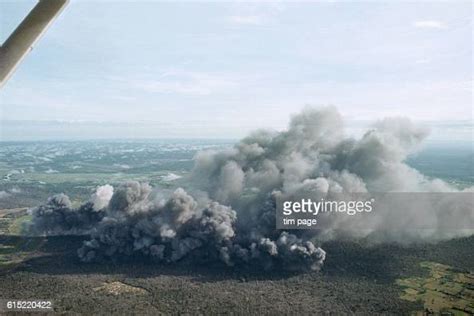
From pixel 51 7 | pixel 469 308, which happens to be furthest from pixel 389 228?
pixel 51 7

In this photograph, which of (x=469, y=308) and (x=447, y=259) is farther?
(x=447, y=259)

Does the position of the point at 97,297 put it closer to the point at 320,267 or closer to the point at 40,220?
the point at 320,267

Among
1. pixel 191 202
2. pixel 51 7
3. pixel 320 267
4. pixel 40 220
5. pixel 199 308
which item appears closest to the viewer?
pixel 51 7

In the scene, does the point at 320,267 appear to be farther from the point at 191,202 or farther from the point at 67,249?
the point at 67,249

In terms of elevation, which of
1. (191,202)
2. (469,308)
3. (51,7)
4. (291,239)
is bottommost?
(469,308)

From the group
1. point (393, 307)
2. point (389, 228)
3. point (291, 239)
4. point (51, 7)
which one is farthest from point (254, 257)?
point (51, 7)

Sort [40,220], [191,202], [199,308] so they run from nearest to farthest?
A: [199,308] < [191,202] < [40,220]

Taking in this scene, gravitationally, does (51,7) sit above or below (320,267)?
above
